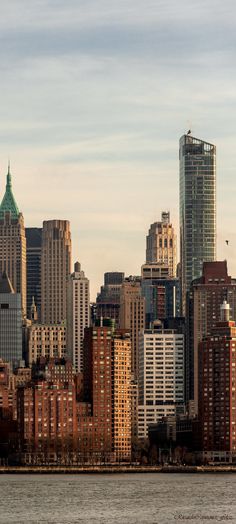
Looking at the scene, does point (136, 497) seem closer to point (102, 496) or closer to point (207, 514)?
point (102, 496)

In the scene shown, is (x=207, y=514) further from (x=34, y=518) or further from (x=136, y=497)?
(x=136, y=497)

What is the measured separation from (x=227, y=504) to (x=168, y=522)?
21972mm

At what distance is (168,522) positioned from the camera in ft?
541

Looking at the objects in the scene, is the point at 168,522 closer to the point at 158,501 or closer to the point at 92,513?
the point at 92,513

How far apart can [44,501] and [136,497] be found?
1021cm

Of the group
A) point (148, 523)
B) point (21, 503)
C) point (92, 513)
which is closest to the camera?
point (148, 523)

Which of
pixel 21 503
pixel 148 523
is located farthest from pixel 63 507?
pixel 148 523

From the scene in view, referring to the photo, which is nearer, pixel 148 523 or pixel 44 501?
pixel 148 523

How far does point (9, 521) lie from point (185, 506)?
2216cm

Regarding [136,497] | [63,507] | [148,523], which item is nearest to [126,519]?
[148,523]

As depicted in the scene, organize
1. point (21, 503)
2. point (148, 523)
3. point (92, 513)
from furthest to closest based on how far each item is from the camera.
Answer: point (21, 503) < point (92, 513) < point (148, 523)

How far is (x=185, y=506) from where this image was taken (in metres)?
184

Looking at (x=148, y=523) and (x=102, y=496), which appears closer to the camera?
(x=148, y=523)

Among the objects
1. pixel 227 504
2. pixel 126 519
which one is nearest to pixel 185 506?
pixel 227 504
